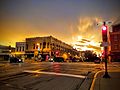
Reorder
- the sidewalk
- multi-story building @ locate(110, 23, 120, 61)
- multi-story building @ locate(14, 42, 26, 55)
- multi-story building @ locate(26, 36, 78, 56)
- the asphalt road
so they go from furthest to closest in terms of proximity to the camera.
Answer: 1. multi-story building @ locate(14, 42, 26, 55)
2. multi-story building @ locate(26, 36, 78, 56)
3. multi-story building @ locate(110, 23, 120, 61)
4. the asphalt road
5. the sidewalk

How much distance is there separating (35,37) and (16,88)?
7868 cm

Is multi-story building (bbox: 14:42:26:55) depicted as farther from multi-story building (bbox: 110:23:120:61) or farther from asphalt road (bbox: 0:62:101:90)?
asphalt road (bbox: 0:62:101:90)

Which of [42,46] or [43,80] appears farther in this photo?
[42,46]

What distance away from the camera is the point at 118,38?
230 feet

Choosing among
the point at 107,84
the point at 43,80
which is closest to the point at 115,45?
the point at 43,80

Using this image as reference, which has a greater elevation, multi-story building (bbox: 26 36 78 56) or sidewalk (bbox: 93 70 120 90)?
A: multi-story building (bbox: 26 36 78 56)

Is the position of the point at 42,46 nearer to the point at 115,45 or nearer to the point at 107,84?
the point at 115,45

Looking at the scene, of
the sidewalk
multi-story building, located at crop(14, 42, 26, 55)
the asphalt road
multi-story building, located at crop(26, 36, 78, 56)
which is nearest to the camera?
the sidewalk

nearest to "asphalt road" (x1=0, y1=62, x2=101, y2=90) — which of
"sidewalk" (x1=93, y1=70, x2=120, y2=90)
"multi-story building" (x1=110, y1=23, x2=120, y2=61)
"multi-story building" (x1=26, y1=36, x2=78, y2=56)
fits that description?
"sidewalk" (x1=93, y1=70, x2=120, y2=90)

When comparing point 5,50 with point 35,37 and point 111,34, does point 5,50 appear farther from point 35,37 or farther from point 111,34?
point 111,34

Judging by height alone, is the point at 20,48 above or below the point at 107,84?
above

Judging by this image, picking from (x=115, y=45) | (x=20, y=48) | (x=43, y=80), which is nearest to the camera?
(x=43, y=80)

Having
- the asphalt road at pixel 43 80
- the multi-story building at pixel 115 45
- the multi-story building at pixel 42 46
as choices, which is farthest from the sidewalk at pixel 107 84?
the multi-story building at pixel 42 46

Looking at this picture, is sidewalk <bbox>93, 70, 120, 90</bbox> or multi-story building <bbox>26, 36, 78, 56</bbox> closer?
sidewalk <bbox>93, 70, 120, 90</bbox>
